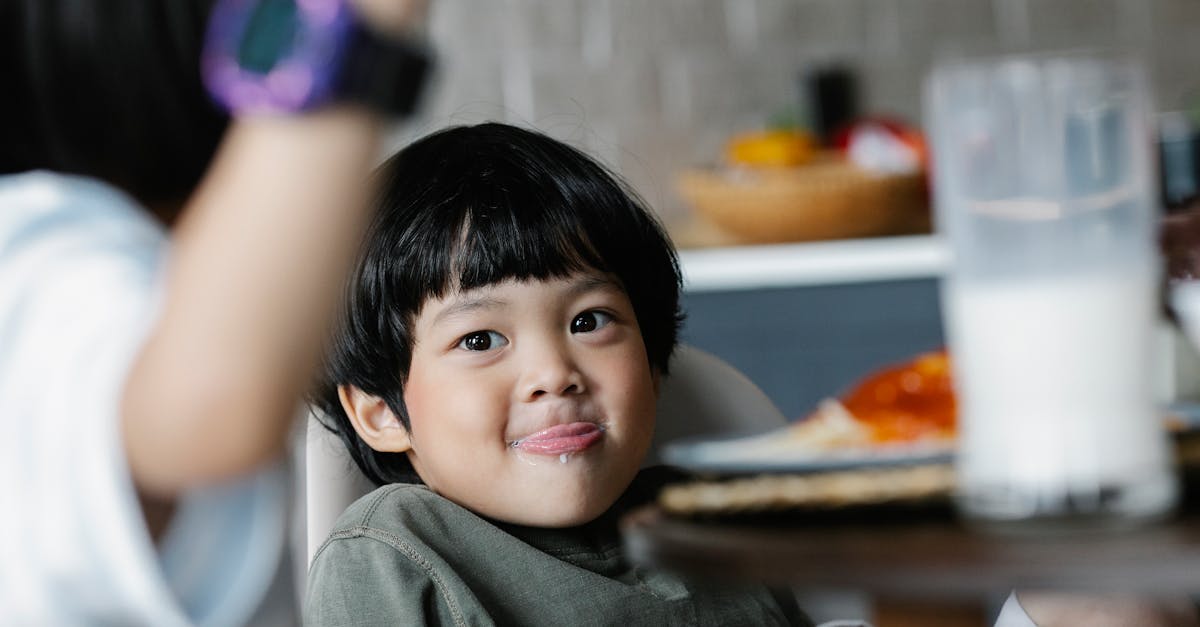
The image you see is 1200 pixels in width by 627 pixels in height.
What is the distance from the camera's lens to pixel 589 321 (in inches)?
51.6

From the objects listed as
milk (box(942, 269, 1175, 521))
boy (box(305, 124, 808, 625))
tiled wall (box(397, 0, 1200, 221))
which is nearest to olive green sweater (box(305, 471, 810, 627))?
boy (box(305, 124, 808, 625))

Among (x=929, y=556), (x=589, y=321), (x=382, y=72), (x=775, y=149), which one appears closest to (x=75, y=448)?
(x=382, y=72)

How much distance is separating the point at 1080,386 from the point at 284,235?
391 millimetres

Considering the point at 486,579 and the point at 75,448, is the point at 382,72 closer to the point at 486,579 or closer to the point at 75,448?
the point at 75,448

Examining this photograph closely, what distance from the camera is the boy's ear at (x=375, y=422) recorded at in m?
1.32

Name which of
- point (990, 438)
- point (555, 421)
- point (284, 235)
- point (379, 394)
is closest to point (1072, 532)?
point (990, 438)

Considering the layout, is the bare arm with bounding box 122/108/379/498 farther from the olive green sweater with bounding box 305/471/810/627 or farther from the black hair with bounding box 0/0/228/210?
the olive green sweater with bounding box 305/471/810/627

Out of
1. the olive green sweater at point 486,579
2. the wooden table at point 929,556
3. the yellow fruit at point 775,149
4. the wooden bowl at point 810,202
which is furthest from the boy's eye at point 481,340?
the yellow fruit at point 775,149

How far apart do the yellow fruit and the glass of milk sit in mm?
2104

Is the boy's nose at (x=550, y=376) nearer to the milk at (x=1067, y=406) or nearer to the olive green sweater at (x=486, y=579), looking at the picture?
the olive green sweater at (x=486, y=579)

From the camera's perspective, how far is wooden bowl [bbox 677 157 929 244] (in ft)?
9.19

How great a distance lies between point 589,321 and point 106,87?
2.11ft

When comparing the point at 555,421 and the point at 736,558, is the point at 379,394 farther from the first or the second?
the point at 736,558

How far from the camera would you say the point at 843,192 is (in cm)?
279
